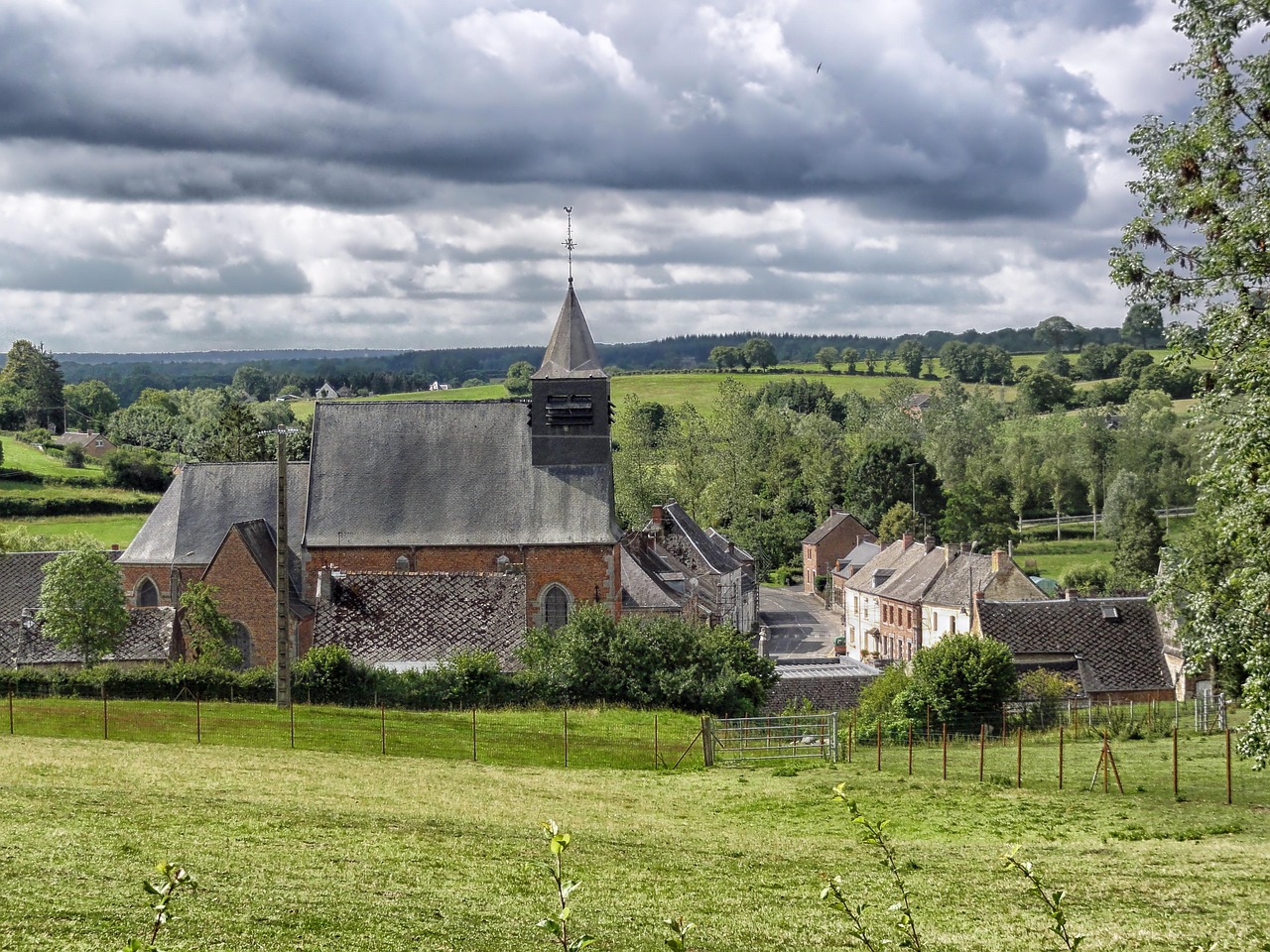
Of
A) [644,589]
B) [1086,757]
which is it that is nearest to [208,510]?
[644,589]

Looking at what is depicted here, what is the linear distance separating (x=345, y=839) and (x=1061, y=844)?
12.5 metres

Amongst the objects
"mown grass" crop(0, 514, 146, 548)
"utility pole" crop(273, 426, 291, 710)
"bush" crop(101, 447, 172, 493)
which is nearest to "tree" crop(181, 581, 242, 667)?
"utility pole" crop(273, 426, 291, 710)

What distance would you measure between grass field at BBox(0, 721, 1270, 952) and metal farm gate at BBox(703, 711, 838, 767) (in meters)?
3.26

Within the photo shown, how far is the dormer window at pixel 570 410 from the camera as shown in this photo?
160ft

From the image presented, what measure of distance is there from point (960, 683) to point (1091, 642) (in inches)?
611

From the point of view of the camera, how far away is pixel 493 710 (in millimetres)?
38844

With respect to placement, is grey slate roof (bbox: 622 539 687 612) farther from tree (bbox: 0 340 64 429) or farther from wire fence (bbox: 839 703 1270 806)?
tree (bbox: 0 340 64 429)

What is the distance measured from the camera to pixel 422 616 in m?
43.9

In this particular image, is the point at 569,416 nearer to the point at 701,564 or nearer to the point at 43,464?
the point at 701,564

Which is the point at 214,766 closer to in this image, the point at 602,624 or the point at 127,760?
the point at 127,760

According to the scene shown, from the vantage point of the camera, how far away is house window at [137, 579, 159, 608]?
4809cm

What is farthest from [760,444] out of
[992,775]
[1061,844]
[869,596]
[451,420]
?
[1061,844]

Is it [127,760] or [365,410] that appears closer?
[127,760]

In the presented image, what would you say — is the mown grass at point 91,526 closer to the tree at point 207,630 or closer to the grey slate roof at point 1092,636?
the tree at point 207,630
